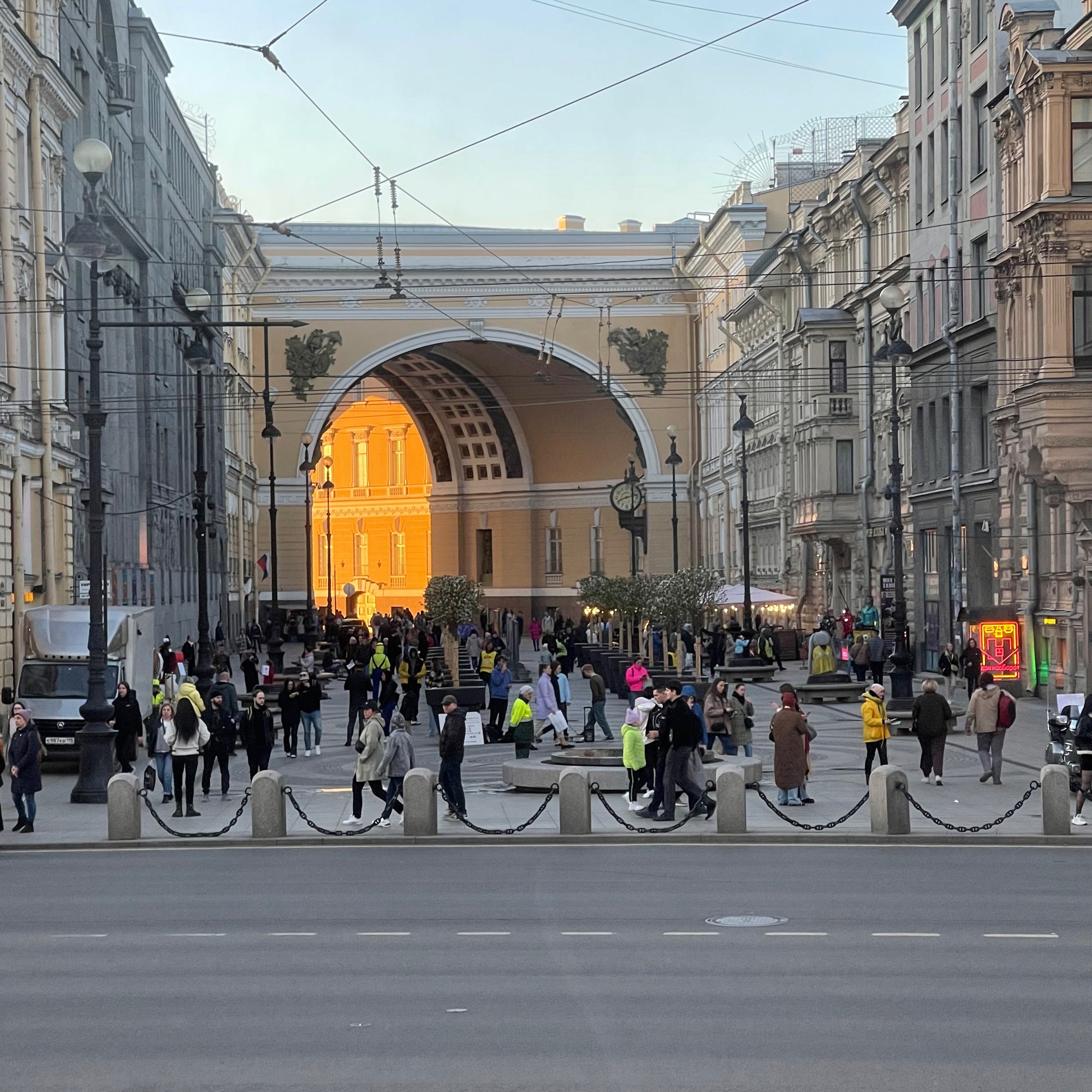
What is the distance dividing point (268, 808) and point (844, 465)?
37136 mm

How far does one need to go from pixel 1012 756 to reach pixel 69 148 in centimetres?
2394

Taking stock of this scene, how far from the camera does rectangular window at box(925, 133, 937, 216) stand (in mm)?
44906

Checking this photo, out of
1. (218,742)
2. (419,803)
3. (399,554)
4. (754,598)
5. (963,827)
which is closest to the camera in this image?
(963,827)

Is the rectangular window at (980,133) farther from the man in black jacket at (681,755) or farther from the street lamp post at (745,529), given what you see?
the man in black jacket at (681,755)

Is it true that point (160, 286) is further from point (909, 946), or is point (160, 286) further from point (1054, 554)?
point (909, 946)

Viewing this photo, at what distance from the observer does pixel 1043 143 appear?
34312 mm

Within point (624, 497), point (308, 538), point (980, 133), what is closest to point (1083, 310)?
point (980, 133)

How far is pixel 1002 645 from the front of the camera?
34.1m

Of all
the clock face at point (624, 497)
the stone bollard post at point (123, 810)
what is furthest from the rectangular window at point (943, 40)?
the clock face at point (624, 497)

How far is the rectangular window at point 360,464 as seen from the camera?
111 metres

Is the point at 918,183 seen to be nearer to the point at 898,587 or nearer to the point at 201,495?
the point at 898,587

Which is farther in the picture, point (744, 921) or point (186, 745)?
point (186, 745)

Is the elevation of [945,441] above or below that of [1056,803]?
above

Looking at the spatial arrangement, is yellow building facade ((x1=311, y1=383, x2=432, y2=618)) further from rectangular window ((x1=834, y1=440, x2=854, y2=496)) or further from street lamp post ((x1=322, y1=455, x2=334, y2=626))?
rectangular window ((x1=834, y1=440, x2=854, y2=496))
